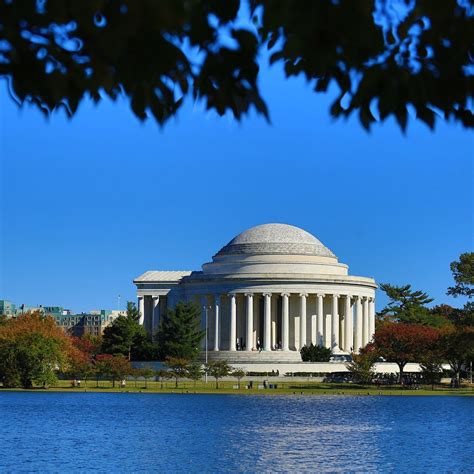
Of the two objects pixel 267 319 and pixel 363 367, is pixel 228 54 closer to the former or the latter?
pixel 363 367

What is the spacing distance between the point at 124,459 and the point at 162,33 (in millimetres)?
38278

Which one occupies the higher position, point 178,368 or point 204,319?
point 204,319

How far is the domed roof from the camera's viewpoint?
131m

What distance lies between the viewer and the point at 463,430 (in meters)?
57.5

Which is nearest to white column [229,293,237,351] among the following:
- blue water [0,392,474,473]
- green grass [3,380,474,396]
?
green grass [3,380,474,396]

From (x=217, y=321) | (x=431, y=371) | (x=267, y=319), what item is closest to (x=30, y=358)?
(x=431, y=371)

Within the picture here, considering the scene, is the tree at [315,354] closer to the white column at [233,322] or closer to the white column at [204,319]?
the white column at [233,322]

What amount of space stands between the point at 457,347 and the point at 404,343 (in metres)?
7.20

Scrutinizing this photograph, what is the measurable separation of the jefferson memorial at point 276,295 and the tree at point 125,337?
345 inches

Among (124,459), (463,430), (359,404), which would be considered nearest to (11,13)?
(124,459)

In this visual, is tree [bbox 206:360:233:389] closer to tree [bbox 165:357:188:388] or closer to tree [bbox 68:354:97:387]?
tree [bbox 165:357:188:388]

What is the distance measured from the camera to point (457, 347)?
3947 inches

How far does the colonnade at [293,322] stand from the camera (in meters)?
129

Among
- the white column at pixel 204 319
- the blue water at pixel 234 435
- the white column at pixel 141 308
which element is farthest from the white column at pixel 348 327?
the blue water at pixel 234 435
